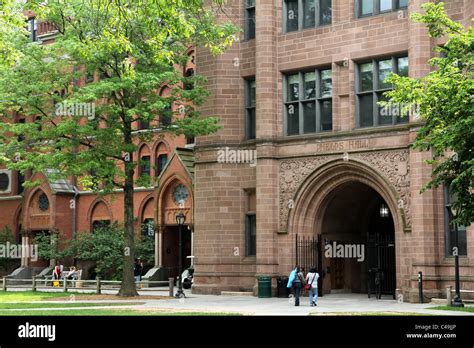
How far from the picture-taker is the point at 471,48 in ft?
68.7

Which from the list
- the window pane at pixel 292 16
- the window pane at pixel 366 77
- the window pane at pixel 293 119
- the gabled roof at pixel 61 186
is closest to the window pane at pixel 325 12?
the window pane at pixel 292 16

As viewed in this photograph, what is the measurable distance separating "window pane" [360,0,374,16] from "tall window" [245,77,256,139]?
558 centimetres

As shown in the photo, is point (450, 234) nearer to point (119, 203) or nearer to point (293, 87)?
point (293, 87)

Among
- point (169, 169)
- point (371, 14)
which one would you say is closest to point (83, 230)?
point (169, 169)

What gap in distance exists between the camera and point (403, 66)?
30.3 m

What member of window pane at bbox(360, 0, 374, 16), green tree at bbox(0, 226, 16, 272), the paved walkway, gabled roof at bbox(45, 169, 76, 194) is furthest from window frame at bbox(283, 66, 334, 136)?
green tree at bbox(0, 226, 16, 272)

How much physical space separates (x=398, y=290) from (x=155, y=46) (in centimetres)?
1410

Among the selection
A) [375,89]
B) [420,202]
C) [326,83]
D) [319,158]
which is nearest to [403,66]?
[375,89]

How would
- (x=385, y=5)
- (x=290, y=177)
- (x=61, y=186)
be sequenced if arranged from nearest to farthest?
(x=385, y=5) < (x=290, y=177) < (x=61, y=186)

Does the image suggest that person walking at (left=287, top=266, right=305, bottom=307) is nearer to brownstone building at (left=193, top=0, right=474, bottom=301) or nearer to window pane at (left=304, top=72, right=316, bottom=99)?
brownstone building at (left=193, top=0, right=474, bottom=301)

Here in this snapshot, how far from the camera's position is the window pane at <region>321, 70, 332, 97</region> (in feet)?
106

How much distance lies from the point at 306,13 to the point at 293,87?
304 centimetres

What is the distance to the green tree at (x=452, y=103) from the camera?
20188 millimetres

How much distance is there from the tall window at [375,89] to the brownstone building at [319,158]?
4 centimetres
